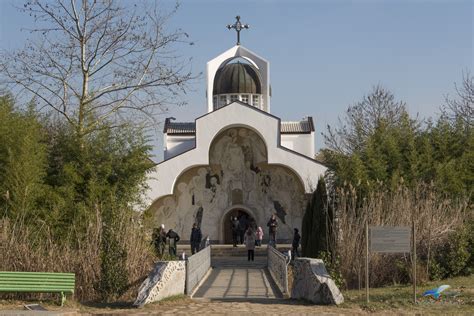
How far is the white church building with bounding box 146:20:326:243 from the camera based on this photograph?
36312 mm

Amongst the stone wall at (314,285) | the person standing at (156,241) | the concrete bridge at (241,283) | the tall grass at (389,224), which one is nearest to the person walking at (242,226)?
the concrete bridge at (241,283)

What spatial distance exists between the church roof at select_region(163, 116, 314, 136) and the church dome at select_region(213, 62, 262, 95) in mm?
2390

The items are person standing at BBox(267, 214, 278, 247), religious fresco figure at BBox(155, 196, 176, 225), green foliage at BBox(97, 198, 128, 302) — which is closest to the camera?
green foliage at BBox(97, 198, 128, 302)

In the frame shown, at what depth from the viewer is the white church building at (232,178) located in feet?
119

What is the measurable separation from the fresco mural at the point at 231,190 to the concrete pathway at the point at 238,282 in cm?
742

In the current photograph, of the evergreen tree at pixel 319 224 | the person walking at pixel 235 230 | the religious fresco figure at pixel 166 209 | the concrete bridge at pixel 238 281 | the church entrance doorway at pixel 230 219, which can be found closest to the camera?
the concrete bridge at pixel 238 281

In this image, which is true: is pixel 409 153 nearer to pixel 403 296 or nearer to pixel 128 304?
pixel 403 296

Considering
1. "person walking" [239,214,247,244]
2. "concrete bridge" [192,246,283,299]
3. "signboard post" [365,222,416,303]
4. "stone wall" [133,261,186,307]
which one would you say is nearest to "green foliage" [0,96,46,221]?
"stone wall" [133,261,186,307]

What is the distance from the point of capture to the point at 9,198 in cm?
1670

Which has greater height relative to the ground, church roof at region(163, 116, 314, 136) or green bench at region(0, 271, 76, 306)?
church roof at region(163, 116, 314, 136)

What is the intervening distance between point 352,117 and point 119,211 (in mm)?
27402

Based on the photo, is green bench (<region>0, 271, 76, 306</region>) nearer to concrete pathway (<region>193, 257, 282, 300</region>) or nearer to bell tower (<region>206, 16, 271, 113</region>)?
concrete pathway (<region>193, 257, 282, 300</region>)

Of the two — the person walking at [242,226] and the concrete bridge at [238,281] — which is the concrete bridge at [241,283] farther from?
the person walking at [242,226]

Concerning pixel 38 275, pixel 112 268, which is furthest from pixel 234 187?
pixel 38 275
